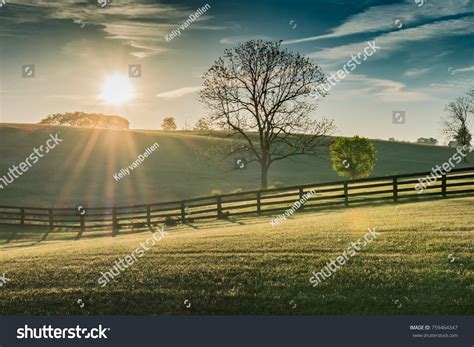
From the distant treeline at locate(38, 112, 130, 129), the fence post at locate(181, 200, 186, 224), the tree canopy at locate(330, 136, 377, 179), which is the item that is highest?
the distant treeline at locate(38, 112, 130, 129)

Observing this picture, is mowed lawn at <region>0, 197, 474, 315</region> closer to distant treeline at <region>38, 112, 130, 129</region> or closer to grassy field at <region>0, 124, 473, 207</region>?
grassy field at <region>0, 124, 473, 207</region>

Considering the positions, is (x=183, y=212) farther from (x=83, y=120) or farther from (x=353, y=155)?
(x=83, y=120)

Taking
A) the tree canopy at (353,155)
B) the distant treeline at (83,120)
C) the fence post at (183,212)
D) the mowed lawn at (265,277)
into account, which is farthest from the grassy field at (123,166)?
the distant treeline at (83,120)

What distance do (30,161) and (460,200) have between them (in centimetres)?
5963

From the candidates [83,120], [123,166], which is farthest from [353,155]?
[83,120]

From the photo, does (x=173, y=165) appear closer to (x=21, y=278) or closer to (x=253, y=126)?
(x=253, y=126)

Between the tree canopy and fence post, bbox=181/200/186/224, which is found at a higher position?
the tree canopy

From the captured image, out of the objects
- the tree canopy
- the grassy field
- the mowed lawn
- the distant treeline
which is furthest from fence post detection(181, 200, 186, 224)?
the distant treeline

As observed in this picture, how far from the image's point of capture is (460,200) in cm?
2820

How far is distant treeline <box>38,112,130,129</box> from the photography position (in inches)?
5502

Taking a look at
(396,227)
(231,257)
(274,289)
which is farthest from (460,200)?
(274,289)

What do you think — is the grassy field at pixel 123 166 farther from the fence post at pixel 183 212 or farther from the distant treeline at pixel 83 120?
the distant treeline at pixel 83 120

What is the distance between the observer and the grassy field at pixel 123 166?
58.4m

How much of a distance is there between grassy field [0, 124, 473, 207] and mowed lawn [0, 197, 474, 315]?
30652 mm
